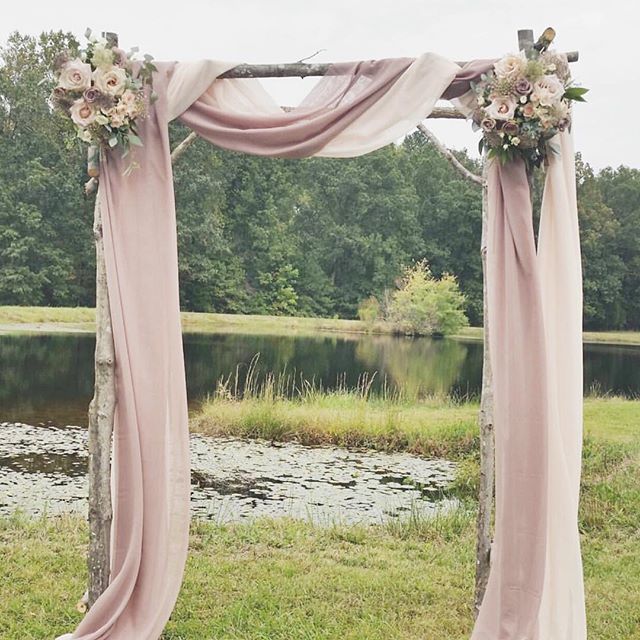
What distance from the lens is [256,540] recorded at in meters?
5.14

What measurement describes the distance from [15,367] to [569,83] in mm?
13586

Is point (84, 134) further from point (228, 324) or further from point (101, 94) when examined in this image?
point (228, 324)

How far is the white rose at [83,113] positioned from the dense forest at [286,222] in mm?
24911

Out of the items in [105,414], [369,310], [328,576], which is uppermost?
[369,310]

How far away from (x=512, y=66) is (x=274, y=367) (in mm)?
14037

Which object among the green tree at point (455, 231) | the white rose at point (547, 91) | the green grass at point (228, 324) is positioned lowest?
the green grass at point (228, 324)

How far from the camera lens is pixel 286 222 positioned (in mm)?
34219

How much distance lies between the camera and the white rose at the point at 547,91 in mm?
3119

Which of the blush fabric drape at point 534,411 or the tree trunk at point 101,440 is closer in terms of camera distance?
the blush fabric drape at point 534,411

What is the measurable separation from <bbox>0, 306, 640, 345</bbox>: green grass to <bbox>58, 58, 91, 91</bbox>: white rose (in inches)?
789

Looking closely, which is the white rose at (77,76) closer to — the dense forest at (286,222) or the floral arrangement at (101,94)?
the floral arrangement at (101,94)

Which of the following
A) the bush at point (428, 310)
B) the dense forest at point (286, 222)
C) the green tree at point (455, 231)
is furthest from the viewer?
the green tree at point (455, 231)

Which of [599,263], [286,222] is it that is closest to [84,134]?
[286,222]

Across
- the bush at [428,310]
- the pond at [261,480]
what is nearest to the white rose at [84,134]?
the pond at [261,480]
